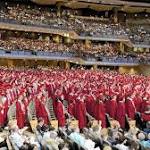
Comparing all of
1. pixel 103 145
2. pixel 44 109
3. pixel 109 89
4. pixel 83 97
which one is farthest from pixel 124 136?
pixel 109 89

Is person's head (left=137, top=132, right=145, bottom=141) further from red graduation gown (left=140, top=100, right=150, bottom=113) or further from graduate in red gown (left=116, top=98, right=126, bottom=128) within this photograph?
red graduation gown (left=140, top=100, right=150, bottom=113)

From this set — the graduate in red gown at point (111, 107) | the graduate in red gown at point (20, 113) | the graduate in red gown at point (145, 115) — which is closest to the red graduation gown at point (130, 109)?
the graduate in red gown at point (111, 107)

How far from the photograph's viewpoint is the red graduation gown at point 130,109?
16892mm

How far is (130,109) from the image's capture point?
1709 centimetres

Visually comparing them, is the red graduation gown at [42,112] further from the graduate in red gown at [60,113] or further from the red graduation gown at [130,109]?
the red graduation gown at [130,109]

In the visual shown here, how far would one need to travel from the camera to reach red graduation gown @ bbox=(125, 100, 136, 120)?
665 inches

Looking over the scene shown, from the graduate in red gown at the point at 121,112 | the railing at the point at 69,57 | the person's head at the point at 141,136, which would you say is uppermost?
the person's head at the point at 141,136

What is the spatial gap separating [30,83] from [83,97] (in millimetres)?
5678

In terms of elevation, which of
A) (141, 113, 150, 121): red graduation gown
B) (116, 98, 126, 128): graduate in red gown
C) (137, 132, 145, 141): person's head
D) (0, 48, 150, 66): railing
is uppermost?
(137, 132, 145, 141): person's head

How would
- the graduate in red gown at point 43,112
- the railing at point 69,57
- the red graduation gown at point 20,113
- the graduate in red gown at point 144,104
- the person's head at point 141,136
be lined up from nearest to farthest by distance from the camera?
1. the person's head at point 141,136
2. the red graduation gown at point 20,113
3. the graduate in red gown at point 43,112
4. the graduate in red gown at point 144,104
5. the railing at point 69,57

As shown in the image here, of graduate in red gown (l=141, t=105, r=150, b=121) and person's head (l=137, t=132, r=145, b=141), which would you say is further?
graduate in red gown (l=141, t=105, r=150, b=121)

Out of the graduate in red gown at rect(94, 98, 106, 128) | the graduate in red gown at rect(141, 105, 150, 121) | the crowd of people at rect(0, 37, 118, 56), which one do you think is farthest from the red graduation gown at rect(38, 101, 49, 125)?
the crowd of people at rect(0, 37, 118, 56)

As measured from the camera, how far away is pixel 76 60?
153ft

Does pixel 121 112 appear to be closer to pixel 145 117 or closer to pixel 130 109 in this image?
pixel 130 109
